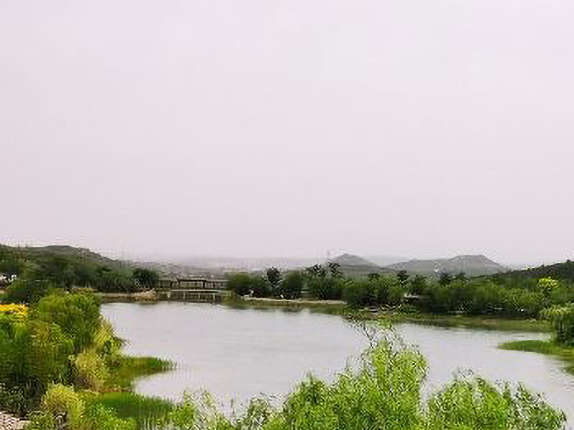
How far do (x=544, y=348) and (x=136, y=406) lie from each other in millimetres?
32213

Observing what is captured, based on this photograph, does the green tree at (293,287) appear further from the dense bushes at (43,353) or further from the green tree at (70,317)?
the dense bushes at (43,353)

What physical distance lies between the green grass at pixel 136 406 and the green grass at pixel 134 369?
4594 millimetres

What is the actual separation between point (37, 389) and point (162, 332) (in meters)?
30.5

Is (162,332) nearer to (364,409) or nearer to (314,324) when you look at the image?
(314,324)

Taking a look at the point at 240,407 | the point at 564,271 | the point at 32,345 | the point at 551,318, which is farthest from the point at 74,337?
the point at 564,271

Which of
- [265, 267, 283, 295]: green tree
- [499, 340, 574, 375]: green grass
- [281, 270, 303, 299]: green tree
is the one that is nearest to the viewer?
[499, 340, 574, 375]: green grass

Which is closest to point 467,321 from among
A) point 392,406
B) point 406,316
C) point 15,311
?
point 406,316

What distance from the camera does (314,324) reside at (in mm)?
67375

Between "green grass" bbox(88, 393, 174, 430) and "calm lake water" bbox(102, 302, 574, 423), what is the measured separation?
2450 millimetres

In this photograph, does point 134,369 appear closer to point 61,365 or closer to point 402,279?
point 61,365

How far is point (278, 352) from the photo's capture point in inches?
1816

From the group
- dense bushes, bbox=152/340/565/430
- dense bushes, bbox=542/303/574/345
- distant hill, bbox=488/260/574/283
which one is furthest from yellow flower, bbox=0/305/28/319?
distant hill, bbox=488/260/574/283

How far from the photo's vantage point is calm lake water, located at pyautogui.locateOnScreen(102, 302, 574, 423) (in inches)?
1336

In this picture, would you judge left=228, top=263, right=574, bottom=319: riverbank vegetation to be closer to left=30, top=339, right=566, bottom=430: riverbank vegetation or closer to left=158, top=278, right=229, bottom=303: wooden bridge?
left=158, top=278, right=229, bottom=303: wooden bridge
